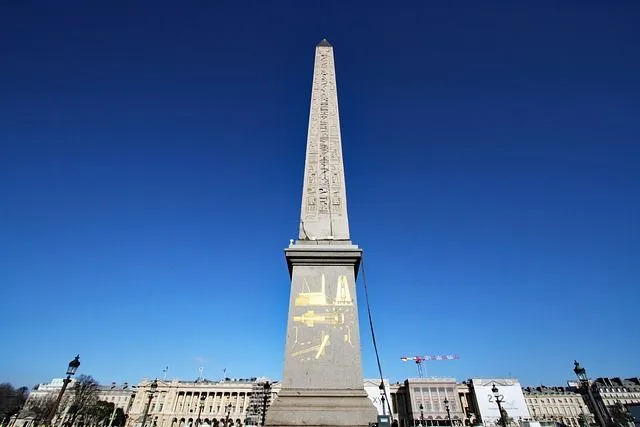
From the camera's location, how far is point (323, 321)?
567 cm

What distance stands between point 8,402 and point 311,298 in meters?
69.6

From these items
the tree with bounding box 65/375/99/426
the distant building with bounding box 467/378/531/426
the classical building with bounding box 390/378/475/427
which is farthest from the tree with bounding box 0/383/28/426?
the distant building with bounding box 467/378/531/426

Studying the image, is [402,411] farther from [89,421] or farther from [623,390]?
[89,421]

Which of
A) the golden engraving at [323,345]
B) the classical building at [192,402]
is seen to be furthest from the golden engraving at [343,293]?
the classical building at [192,402]

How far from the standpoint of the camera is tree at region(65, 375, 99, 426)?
48625 millimetres

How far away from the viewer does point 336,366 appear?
17.4 ft

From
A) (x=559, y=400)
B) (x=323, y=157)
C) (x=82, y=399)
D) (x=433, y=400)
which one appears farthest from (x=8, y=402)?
(x=559, y=400)

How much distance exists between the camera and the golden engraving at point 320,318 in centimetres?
566

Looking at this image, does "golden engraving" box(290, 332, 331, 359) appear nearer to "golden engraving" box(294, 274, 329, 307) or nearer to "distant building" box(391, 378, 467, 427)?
"golden engraving" box(294, 274, 329, 307)

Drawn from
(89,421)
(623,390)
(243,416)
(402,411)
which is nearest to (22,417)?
(89,421)

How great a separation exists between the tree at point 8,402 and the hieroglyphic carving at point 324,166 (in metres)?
56.3

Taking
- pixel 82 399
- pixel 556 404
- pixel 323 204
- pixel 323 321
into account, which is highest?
pixel 556 404

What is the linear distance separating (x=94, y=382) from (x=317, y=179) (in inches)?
2673

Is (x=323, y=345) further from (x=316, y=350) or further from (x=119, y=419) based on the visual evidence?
(x=119, y=419)
